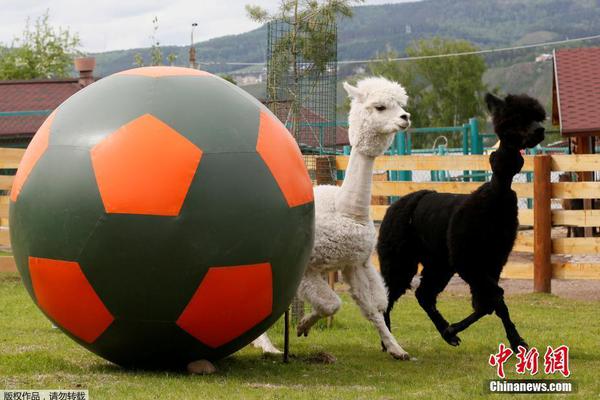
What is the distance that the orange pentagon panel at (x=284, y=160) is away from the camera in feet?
19.9

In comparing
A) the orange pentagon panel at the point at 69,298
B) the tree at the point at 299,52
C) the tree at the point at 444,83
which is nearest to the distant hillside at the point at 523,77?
the tree at the point at 444,83

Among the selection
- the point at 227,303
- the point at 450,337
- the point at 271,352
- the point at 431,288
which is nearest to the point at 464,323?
the point at 450,337

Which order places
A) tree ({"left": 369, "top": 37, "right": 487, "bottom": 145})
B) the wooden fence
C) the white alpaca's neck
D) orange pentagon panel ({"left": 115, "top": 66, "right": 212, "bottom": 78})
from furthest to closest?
tree ({"left": 369, "top": 37, "right": 487, "bottom": 145})
the wooden fence
the white alpaca's neck
orange pentagon panel ({"left": 115, "top": 66, "right": 212, "bottom": 78})

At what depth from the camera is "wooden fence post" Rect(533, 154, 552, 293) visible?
41.3ft

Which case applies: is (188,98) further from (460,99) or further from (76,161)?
(460,99)

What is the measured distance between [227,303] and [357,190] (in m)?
1.99

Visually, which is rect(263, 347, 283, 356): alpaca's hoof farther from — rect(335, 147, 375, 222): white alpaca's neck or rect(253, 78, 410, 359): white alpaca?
rect(335, 147, 375, 222): white alpaca's neck

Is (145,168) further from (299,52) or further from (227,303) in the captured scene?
(299,52)

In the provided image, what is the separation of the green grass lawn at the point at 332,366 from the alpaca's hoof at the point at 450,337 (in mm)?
108

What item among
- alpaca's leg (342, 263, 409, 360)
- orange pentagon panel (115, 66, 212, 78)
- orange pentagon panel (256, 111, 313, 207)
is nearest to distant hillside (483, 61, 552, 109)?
alpaca's leg (342, 263, 409, 360)

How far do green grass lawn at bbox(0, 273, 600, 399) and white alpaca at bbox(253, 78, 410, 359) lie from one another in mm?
429

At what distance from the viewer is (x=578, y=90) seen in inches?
920

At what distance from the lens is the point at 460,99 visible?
90188mm

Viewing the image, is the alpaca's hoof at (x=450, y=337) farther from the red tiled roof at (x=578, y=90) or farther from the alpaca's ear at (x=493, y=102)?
the red tiled roof at (x=578, y=90)
